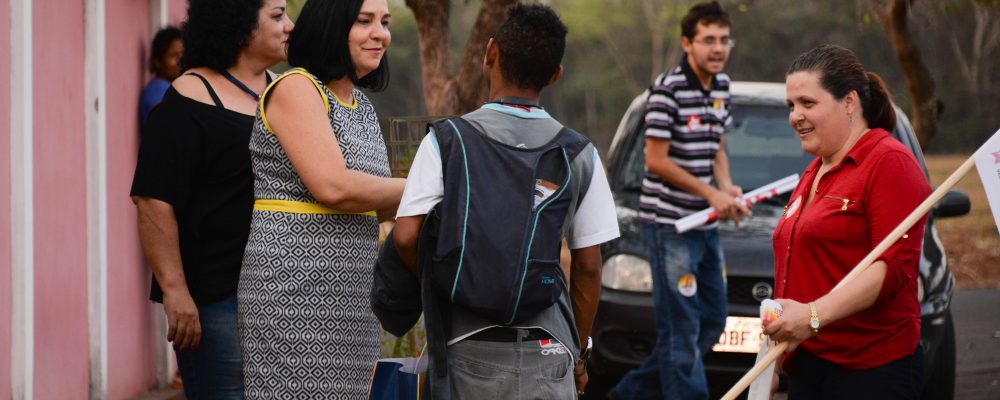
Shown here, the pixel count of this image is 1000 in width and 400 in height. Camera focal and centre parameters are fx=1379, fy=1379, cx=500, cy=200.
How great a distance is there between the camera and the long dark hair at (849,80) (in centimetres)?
403

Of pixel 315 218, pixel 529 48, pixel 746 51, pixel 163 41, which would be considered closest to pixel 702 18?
pixel 163 41

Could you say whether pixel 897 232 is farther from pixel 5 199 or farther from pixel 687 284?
pixel 5 199

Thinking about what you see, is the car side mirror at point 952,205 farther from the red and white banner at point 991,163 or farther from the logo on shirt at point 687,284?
the red and white banner at point 991,163

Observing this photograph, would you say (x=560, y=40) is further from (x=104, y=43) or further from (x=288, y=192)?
(x=104, y=43)

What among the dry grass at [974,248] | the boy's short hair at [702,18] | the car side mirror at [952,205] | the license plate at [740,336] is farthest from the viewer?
the dry grass at [974,248]

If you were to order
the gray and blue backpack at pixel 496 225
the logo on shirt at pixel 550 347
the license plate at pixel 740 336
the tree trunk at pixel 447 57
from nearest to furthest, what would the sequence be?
the gray and blue backpack at pixel 496 225, the logo on shirt at pixel 550 347, the license plate at pixel 740 336, the tree trunk at pixel 447 57

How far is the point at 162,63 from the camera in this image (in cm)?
657

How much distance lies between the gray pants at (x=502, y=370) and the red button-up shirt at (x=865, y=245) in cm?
92

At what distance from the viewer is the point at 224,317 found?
409 centimetres

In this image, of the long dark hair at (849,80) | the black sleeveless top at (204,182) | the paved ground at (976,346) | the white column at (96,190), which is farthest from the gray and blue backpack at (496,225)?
the paved ground at (976,346)

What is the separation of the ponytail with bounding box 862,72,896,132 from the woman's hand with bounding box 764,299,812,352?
633mm

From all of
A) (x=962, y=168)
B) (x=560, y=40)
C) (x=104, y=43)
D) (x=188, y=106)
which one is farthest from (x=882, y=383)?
(x=104, y=43)

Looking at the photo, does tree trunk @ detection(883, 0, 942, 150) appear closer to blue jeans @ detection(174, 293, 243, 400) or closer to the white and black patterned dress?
blue jeans @ detection(174, 293, 243, 400)

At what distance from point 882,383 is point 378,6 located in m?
1.77
